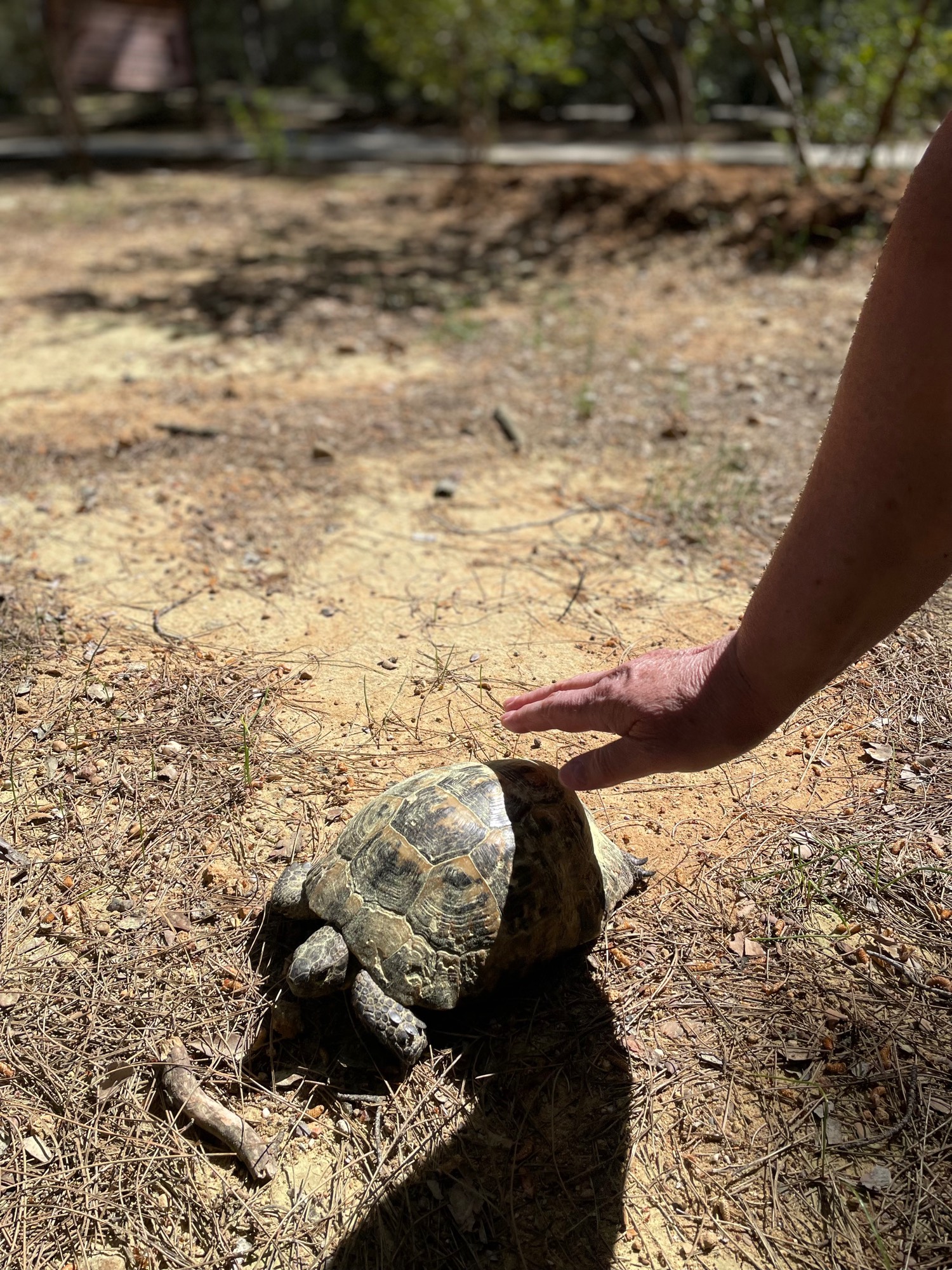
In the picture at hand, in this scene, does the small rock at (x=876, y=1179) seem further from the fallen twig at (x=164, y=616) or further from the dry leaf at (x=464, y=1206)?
the fallen twig at (x=164, y=616)

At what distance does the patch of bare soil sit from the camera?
2.20m

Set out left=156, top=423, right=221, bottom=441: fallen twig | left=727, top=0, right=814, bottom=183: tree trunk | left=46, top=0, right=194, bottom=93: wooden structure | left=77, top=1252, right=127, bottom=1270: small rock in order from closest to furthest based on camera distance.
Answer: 1. left=77, top=1252, right=127, bottom=1270: small rock
2. left=156, top=423, right=221, bottom=441: fallen twig
3. left=727, top=0, right=814, bottom=183: tree trunk
4. left=46, top=0, right=194, bottom=93: wooden structure

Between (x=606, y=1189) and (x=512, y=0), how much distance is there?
1284 centimetres

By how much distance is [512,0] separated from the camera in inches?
446

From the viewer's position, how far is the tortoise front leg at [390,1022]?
7.62ft

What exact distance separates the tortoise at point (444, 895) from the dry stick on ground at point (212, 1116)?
0.34 metres

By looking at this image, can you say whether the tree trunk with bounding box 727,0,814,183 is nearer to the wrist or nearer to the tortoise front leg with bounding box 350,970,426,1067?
the wrist

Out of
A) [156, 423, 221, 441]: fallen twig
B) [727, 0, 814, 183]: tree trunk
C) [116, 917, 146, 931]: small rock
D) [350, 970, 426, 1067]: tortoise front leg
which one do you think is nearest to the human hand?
[350, 970, 426, 1067]: tortoise front leg

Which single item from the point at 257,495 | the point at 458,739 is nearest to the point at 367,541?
the point at 257,495

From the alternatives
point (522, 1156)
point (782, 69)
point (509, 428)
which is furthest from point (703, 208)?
point (522, 1156)

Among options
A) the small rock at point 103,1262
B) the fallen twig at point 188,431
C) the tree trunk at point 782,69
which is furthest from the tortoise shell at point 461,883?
the tree trunk at point 782,69

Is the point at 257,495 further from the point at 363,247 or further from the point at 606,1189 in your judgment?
the point at 363,247

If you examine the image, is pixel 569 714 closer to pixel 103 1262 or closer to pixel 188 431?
pixel 103 1262

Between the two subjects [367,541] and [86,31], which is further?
[86,31]
